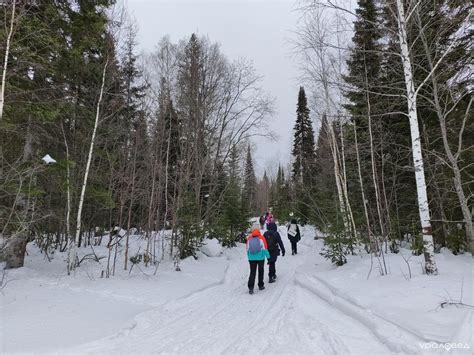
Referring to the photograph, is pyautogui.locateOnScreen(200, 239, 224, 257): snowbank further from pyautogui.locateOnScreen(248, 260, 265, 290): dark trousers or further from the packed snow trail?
the packed snow trail

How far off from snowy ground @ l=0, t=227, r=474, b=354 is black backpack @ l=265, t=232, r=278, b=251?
1039mm

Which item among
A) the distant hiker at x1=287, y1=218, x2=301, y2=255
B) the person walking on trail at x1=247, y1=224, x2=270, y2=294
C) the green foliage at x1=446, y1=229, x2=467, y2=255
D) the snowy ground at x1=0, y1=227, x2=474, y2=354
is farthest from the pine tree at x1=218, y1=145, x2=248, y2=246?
the green foliage at x1=446, y1=229, x2=467, y2=255

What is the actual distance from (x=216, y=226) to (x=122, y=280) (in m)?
7.95

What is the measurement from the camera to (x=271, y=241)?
30.8 feet

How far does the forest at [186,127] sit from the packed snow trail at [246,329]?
113 inches

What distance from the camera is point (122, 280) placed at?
8609 millimetres

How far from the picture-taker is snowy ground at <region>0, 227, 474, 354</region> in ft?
13.3

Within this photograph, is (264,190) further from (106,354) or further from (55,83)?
(106,354)

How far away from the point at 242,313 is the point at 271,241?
365cm

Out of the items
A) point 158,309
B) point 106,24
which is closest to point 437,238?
point 158,309

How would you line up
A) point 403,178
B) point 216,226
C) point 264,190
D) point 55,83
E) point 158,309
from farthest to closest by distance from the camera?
point 264,190 → point 216,226 → point 403,178 → point 55,83 → point 158,309

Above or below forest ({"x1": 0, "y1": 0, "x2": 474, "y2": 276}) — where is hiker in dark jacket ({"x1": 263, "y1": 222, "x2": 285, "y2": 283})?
below

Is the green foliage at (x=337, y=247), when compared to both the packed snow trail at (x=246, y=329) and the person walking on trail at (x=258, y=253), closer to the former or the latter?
the person walking on trail at (x=258, y=253)

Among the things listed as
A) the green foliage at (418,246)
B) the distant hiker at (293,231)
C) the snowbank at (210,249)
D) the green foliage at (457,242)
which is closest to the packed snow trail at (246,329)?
the green foliage at (418,246)
